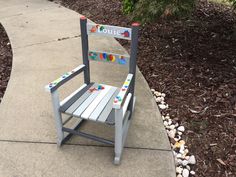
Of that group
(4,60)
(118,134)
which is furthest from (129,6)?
(118,134)

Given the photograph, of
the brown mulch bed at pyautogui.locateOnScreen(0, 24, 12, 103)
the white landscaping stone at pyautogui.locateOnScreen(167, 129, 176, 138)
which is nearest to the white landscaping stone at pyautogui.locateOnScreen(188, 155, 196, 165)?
the white landscaping stone at pyautogui.locateOnScreen(167, 129, 176, 138)

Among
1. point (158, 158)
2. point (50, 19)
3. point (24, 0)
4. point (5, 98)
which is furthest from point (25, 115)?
point (24, 0)

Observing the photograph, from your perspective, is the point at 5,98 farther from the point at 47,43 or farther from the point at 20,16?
the point at 20,16

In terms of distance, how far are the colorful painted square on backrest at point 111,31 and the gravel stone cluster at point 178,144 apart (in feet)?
3.57

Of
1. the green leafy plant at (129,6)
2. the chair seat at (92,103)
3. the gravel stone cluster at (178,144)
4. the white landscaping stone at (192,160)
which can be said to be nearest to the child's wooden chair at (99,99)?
the chair seat at (92,103)

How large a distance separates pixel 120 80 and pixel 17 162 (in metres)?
1.82

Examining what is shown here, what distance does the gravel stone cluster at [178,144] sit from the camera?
2367 millimetres

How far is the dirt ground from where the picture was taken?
2.55 meters

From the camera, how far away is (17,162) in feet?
7.80

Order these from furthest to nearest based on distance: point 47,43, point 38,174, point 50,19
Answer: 1. point 50,19
2. point 47,43
3. point 38,174

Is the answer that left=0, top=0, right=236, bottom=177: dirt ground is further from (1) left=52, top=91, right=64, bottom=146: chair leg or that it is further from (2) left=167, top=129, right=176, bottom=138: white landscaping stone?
(1) left=52, top=91, right=64, bottom=146: chair leg

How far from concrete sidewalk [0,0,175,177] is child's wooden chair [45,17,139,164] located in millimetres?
147

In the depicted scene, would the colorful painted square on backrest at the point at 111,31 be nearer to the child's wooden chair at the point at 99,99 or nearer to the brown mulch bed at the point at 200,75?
the child's wooden chair at the point at 99,99

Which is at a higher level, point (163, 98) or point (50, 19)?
point (50, 19)
